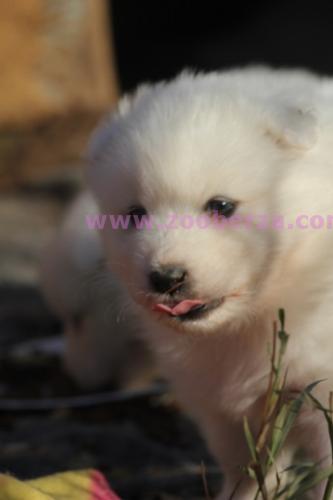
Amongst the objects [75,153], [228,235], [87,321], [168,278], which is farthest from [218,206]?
[75,153]

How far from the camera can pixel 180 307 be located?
92.2 inches

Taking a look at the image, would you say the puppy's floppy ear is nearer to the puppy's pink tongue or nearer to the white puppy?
the white puppy

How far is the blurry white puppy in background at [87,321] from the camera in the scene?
157 inches

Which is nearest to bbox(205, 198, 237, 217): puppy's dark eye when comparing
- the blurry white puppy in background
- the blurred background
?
the blurred background

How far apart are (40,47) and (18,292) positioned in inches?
70.0

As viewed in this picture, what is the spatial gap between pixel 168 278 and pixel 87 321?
1.85 meters

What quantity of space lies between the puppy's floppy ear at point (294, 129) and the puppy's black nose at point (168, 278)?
49 centimetres

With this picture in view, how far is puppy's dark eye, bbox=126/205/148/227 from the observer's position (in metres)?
2.50

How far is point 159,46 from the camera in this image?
924 cm

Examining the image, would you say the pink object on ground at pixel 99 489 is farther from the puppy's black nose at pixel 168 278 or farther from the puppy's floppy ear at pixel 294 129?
the puppy's floppy ear at pixel 294 129

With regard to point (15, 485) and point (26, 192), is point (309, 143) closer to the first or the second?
point (15, 485)

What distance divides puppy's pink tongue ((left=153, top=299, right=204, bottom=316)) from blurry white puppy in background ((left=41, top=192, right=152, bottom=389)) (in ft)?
5.11

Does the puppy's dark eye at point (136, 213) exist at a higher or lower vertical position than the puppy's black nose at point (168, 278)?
higher

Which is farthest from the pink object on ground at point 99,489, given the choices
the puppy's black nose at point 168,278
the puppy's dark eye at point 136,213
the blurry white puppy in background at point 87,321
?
the blurry white puppy in background at point 87,321
